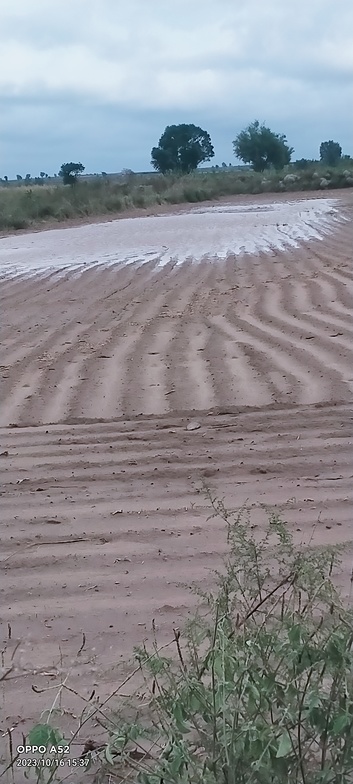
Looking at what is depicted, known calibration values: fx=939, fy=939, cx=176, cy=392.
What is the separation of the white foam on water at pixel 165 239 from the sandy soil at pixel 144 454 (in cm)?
431

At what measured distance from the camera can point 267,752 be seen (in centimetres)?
172

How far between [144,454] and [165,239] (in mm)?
11622

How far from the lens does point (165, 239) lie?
625 inches

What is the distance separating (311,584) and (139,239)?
48.1 ft

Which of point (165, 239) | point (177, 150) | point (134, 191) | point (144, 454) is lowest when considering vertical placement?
point (144, 454)

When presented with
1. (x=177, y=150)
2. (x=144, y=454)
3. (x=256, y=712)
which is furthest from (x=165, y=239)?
(x=256, y=712)

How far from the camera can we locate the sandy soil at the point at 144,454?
3.07 m

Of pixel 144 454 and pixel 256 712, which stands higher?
pixel 256 712

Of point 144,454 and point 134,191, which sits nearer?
point 144,454

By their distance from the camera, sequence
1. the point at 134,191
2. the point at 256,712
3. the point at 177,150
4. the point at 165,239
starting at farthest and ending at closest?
the point at 134,191
the point at 165,239
the point at 177,150
the point at 256,712

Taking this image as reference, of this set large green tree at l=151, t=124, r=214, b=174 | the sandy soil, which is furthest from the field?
the sandy soil

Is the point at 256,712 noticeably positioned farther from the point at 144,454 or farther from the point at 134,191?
the point at 134,191

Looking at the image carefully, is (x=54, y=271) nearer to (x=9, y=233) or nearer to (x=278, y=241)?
(x=278, y=241)

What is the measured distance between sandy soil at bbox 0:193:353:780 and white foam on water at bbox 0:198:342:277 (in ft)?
14.1
